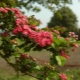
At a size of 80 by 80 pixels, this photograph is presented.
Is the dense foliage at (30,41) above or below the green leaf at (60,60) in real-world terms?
above

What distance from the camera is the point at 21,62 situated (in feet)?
11.2

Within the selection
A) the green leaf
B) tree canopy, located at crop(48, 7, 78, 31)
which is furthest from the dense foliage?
tree canopy, located at crop(48, 7, 78, 31)

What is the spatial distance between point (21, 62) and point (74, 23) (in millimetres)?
30528

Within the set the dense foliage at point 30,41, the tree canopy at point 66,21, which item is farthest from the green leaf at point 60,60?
the tree canopy at point 66,21

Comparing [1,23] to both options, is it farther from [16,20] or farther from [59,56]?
[59,56]

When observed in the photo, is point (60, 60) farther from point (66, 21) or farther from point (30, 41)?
point (66, 21)

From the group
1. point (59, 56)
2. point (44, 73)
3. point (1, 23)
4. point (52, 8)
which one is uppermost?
point (52, 8)

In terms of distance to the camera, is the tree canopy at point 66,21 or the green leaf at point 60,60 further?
the tree canopy at point 66,21

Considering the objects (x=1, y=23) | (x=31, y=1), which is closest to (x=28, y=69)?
(x=1, y=23)

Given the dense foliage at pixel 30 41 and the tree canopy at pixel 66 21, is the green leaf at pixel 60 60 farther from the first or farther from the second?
the tree canopy at pixel 66 21

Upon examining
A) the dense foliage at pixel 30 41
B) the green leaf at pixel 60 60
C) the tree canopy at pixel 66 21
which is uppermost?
the tree canopy at pixel 66 21

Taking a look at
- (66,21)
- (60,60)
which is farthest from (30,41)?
(66,21)

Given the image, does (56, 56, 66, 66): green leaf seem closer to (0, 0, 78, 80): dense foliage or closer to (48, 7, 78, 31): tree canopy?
(0, 0, 78, 80): dense foliage

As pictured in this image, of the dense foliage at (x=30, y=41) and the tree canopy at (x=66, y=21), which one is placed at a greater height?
the tree canopy at (x=66, y=21)
